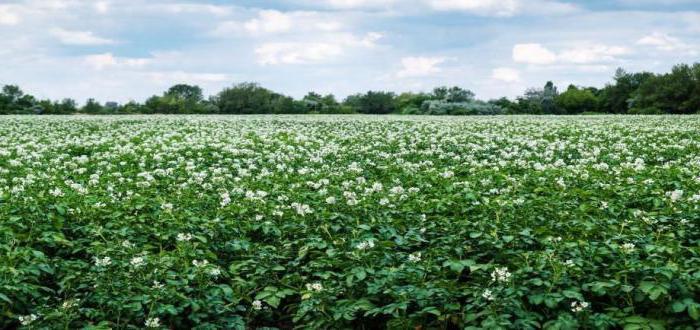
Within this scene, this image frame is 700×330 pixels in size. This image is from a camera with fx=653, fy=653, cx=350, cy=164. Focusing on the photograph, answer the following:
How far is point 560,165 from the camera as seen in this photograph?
45.0 feet

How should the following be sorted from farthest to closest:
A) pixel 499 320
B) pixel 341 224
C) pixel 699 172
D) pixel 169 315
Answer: pixel 699 172 → pixel 341 224 → pixel 169 315 → pixel 499 320

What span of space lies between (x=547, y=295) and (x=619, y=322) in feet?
1.95

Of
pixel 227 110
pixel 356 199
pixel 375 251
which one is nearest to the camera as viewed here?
pixel 375 251

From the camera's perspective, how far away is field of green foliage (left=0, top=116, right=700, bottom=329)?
5664 millimetres

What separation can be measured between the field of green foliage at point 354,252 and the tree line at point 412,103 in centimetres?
5241

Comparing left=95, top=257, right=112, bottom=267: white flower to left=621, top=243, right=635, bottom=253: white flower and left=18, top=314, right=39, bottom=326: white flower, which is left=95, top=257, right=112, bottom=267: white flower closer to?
left=18, top=314, right=39, bottom=326: white flower

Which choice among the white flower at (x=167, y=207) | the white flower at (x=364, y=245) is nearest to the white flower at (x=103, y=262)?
the white flower at (x=167, y=207)

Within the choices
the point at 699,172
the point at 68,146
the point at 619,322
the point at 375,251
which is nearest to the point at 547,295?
the point at 619,322

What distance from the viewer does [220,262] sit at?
24.0 ft

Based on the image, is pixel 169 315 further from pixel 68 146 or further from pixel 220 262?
pixel 68 146

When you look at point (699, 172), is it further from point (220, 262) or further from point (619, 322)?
point (220, 262)

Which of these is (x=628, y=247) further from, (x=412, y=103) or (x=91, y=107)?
(x=91, y=107)

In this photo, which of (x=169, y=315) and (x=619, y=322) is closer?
(x=619, y=322)

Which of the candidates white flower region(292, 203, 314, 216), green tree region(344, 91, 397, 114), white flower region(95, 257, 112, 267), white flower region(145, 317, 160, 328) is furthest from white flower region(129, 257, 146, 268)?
green tree region(344, 91, 397, 114)
